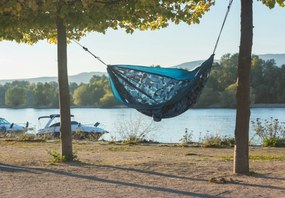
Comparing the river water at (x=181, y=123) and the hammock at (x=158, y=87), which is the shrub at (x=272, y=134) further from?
the hammock at (x=158, y=87)

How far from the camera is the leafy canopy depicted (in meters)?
9.63

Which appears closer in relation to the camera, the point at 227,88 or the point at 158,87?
the point at 158,87

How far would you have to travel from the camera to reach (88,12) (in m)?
9.83

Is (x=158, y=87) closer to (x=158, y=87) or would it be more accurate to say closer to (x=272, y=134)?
(x=158, y=87)

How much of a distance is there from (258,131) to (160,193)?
9.97 m

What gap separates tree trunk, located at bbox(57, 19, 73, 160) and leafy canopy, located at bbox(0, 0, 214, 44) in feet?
0.85

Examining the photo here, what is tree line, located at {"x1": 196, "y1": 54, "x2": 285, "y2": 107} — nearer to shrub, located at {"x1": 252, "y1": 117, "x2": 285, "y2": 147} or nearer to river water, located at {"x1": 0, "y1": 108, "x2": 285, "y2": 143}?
river water, located at {"x1": 0, "y1": 108, "x2": 285, "y2": 143}

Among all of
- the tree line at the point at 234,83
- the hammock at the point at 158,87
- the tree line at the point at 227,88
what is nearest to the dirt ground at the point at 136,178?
the hammock at the point at 158,87

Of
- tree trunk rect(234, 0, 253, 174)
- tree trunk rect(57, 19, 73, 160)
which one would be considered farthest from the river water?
tree trunk rect(234, 0, 253, 174)

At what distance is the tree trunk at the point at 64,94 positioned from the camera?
10531 mm

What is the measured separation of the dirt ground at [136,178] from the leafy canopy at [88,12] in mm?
2694

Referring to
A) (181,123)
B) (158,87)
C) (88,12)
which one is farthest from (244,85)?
(181,123)

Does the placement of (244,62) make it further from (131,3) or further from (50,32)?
(50,32)

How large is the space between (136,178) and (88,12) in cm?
335
